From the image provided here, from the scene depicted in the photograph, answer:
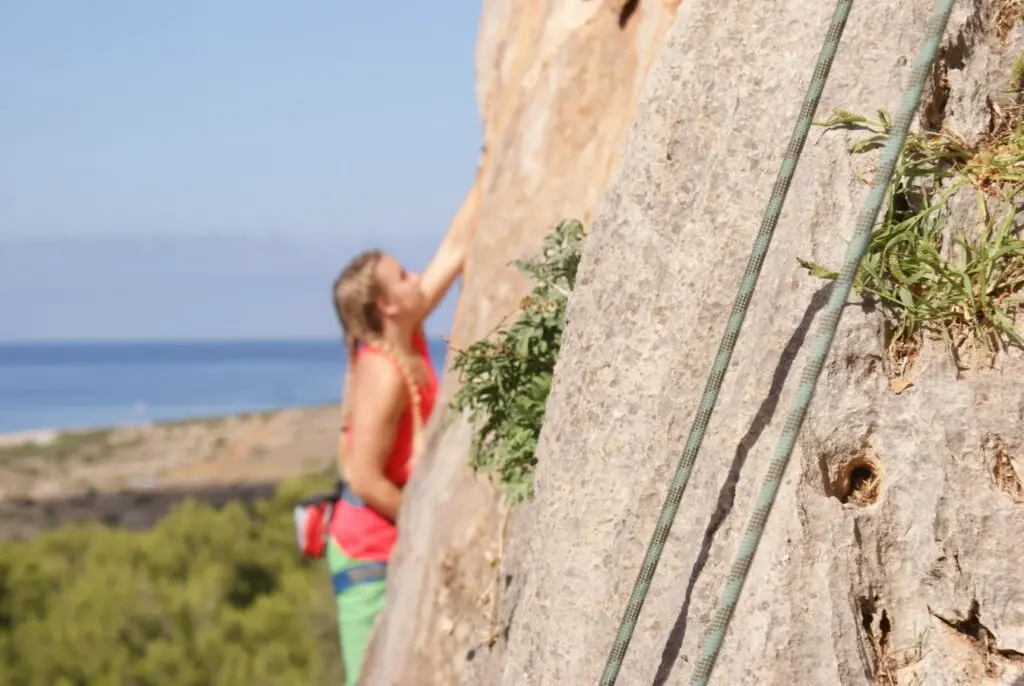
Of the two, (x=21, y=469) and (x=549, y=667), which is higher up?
(x=549, y=667)

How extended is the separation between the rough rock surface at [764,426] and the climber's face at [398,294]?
252 centimetres

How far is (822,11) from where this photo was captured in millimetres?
3631

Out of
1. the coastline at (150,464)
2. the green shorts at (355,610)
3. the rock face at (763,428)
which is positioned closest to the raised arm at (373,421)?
the green shorts at (355,610)

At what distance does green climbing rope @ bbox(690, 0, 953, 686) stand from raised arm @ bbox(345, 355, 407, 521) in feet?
10.8

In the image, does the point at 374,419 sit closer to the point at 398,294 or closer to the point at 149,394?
the point at 398,294

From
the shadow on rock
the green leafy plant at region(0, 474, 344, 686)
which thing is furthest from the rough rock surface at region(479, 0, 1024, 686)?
the green leafy plant at region(0, 474, 344, 686)

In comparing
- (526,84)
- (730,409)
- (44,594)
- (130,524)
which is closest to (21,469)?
(130,524)

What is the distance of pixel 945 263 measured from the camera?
3248 millimetres

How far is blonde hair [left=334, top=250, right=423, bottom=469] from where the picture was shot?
6.35m

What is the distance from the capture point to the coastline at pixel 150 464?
35500 millimetres

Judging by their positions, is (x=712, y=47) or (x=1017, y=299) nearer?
(x=1017, y=299)

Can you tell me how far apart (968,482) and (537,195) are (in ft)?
11.7

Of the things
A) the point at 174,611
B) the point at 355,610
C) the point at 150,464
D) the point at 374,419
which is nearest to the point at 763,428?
the point at 374,419

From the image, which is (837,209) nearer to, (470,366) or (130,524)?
(470,366)
